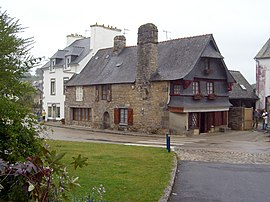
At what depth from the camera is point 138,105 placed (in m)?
29.6

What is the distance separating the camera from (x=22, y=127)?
6340 mm

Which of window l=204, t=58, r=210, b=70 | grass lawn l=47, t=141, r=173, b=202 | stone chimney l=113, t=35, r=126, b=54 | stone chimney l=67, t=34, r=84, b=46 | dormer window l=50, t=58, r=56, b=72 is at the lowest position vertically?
grass lawn l=47, t=141, r=173, b=202

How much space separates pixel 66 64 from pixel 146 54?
1645 cm

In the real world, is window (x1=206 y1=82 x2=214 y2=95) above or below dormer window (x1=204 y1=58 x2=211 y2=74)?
below

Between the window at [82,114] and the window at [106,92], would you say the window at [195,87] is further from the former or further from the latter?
the window at [82,114]

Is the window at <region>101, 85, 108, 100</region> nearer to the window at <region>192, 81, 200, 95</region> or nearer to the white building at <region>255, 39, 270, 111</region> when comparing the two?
the window at <region>192, 81, 200, 95</region>

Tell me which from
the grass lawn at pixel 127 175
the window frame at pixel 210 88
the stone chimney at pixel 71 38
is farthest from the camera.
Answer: the stone chimney at pixel 71 38

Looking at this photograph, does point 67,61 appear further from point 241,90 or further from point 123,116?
point 241,90

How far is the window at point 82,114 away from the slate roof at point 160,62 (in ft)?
8.37

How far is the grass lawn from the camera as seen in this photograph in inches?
314

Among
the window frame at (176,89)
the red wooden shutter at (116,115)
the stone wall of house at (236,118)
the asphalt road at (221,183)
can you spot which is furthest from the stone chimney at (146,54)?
the asphalt road at (221,183)

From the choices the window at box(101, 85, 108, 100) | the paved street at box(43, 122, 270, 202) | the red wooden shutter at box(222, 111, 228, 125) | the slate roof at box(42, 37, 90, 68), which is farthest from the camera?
the slate roof at box(42, 37, 90, 68)

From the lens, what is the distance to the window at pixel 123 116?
30047 mm

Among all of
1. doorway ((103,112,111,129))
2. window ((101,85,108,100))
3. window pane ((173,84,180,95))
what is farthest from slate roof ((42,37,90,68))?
window pane ((173,84,180,95))
